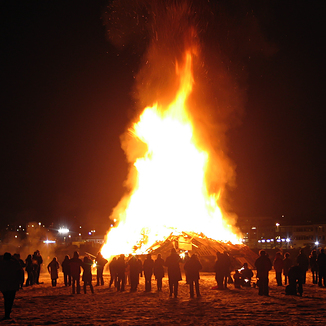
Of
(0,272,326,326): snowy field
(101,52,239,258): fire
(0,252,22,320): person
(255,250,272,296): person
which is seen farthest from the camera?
(101,52,239,258): fire

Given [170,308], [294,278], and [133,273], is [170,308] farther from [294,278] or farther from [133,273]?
[133,273]

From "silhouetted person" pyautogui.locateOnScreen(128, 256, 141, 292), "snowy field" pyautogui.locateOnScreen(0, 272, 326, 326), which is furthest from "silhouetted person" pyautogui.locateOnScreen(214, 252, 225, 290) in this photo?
"silhouetted person" pyautogui.locateOnScreen(128, 256, 141, 292)

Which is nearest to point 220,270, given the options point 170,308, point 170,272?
point 170,272

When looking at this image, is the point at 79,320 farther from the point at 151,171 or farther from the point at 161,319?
the point at 151,171

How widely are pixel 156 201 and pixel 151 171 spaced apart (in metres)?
2.19

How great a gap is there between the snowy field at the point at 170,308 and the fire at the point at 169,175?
1505cm

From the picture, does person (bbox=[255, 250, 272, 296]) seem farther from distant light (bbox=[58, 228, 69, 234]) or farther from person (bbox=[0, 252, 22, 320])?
distant light (bbox=[58, 228, 69, 234])

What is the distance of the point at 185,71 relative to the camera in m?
30.2

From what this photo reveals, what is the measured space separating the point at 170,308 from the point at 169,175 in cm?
1941

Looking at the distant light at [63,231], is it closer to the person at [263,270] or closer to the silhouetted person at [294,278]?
the person at [263,270]

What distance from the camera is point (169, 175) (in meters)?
29.8

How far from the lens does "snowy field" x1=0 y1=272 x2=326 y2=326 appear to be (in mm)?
8789

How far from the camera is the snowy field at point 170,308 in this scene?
8.79 metres

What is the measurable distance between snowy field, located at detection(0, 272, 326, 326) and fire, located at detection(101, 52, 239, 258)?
15046mm
